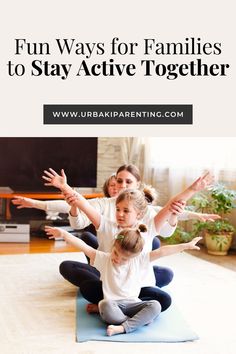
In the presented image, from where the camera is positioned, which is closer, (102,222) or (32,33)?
(32,33)

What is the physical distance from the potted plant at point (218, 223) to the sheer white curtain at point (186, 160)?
9.3 inches

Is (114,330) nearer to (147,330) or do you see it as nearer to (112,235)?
(147,330)

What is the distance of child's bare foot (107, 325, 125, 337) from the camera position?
2002mm

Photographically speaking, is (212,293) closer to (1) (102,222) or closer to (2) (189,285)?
(2) (189,285)

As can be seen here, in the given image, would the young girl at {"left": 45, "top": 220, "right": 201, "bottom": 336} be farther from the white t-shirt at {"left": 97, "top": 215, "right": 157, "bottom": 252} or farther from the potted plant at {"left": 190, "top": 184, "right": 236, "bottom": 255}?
the potted plant at {"left": 190, "top": 184, "right": 236, "bottom": 255}

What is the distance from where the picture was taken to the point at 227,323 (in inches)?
87.3

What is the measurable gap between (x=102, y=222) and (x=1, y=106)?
77cm

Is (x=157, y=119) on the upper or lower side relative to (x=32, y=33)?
lower

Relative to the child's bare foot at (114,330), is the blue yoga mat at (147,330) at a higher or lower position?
lower

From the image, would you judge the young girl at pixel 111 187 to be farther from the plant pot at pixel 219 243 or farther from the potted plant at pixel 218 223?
the plant pot at pixel 219 243

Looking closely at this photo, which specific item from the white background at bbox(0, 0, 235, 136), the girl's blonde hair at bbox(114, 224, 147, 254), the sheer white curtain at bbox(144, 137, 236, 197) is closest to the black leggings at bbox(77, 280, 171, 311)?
the girl's blonde hair at bbox(114, 224, 147, 254)

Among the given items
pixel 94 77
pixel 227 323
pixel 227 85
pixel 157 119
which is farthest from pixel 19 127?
pixel 227 323

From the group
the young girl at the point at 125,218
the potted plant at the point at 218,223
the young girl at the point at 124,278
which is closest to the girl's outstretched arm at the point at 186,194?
the young girl at the point at 125,218

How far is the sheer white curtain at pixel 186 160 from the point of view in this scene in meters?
3.76
